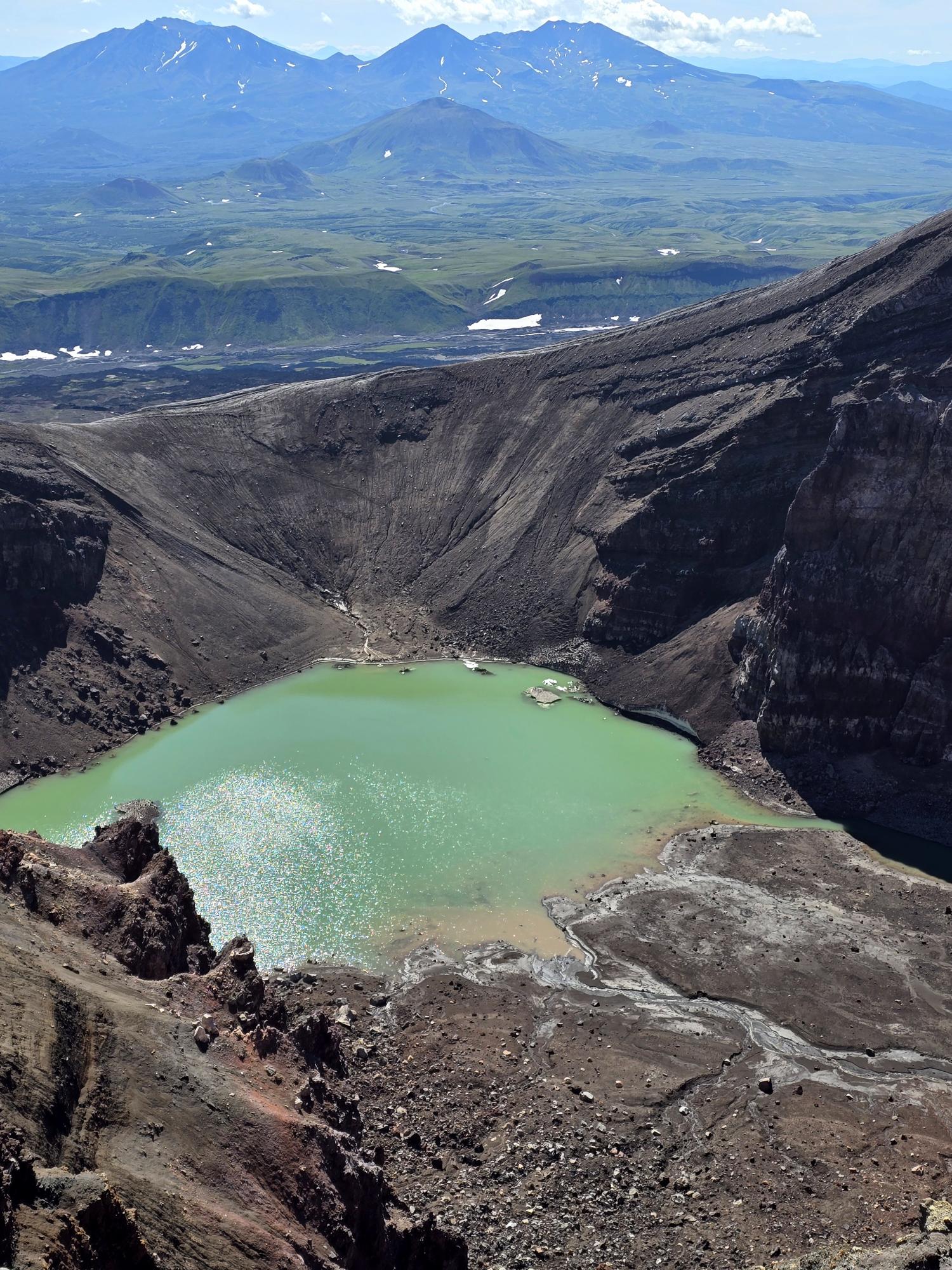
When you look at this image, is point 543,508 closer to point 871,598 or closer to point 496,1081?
point 871,598

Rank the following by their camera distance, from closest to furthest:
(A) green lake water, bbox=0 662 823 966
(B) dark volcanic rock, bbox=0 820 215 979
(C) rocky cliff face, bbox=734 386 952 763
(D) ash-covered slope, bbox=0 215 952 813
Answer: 1. (B) dark volcanic rock, bbox=0 820 215 979
2. (A) green lake water, bbox=0 662 823 966
3. (C) rocky cliff face, bbox=734 386 952 763
4. (D) ash-covered slope, bbox=0 215 952 813

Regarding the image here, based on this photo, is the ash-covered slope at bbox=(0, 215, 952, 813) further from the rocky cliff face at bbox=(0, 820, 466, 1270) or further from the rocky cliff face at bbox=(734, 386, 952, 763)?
the rocky cliff face at bbox=(0, 820, 466, 1270)

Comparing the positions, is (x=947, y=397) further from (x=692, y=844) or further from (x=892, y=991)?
(x=892, y=991)

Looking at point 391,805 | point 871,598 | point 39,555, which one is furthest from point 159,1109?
point 39,555

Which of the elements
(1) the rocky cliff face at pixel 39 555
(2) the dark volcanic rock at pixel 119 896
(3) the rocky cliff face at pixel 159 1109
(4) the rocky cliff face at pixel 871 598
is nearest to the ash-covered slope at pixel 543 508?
(4) the rocky cliff face at pixel 871 598

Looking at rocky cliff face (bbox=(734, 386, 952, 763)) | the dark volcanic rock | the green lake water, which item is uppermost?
rocky cliff face (bbox=(734, 386, 952, 763))

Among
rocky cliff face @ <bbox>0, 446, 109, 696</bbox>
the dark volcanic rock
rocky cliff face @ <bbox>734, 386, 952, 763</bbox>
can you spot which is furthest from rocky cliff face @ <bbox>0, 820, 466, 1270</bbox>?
rocky cliff face @ <bbox>0, 446, 109, 696</bbox>
